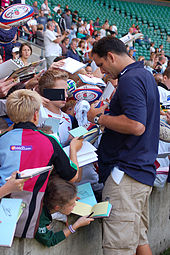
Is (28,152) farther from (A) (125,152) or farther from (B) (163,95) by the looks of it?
(B) (163,95)

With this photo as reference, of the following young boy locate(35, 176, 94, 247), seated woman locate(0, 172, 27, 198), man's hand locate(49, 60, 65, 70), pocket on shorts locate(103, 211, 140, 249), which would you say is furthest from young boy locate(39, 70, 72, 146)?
seated woman locate(0, 172, 27, 198)

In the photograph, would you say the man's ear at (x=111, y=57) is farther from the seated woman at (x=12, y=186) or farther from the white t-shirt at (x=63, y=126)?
the seated woman at (x=12, y=186)

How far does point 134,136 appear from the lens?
194 cm

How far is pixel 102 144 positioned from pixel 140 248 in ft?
2.52

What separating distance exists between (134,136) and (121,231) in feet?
1.86

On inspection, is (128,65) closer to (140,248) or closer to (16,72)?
(16,72)

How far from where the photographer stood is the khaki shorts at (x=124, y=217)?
196 cm

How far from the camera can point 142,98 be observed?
1819mm

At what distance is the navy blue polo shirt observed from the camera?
5.95 ft

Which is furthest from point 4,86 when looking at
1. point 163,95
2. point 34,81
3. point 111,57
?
point 163,95

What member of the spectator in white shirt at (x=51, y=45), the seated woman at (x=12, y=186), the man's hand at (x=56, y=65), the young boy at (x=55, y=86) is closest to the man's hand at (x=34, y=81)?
the man's hand at (x=56, y=65)

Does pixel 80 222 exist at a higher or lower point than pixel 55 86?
lower

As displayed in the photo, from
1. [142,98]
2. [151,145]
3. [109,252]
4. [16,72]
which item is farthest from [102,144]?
[16,72]

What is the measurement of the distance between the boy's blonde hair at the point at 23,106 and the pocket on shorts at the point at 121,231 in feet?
2.59
